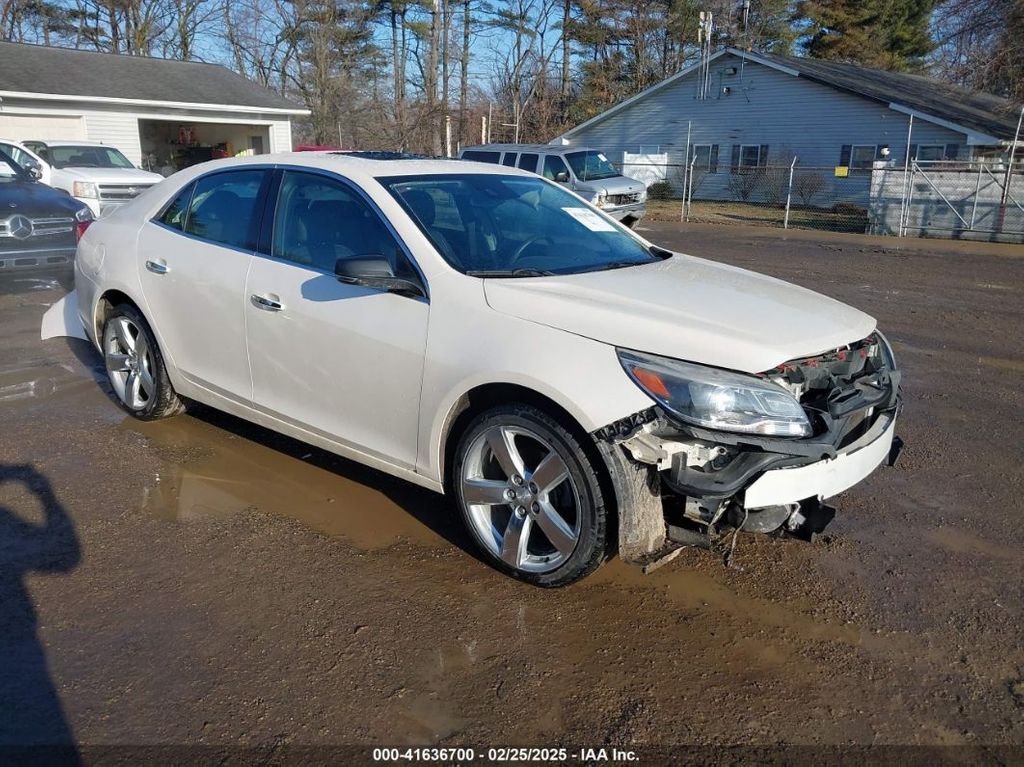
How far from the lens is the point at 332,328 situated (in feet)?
12.5

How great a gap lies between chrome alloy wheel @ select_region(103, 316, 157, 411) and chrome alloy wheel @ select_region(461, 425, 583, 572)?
264 cm

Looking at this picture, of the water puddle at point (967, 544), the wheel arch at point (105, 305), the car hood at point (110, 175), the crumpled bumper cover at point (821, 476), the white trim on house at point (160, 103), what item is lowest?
the water puddle at point (967, 544)

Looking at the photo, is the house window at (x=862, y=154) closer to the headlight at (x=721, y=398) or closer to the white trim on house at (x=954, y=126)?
the white trim on house at (x=954, y=126)

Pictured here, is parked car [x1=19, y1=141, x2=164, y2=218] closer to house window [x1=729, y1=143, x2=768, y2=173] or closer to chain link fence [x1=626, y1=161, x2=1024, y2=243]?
chain link fence [x1=626, y1=161, x2=1024, y2=243]

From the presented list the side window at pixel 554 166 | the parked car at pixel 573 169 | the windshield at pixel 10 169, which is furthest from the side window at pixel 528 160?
the windshield at pixel 10 169

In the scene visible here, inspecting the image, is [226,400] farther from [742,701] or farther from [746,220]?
[746,220]

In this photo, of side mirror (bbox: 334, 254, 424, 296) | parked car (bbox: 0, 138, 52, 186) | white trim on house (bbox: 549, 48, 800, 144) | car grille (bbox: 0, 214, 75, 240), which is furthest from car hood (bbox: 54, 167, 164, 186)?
white trim on house (bbox: 549, 48, 800, 144)

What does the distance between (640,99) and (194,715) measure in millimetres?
34901

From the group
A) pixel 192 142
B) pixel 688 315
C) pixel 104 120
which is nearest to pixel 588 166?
pixel 104 120

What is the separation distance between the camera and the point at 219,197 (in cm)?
464

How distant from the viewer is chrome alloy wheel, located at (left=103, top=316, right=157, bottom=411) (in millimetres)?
5141

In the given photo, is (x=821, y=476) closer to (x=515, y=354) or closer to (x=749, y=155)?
(x=515, y=354)

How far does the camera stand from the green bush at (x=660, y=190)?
3287cm

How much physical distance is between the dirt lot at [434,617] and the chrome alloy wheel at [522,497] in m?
0.18
